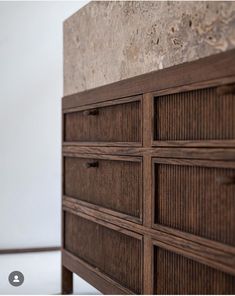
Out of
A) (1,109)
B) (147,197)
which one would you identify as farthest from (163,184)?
(1,109)

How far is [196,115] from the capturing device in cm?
122

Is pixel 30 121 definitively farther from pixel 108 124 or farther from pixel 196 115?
pixel 196 115

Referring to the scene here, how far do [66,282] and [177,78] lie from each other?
1.20m

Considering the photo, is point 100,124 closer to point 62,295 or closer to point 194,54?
point 194,54

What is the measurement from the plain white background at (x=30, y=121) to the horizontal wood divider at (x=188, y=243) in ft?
4.63

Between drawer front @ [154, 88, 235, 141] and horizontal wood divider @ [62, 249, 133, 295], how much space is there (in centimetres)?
55

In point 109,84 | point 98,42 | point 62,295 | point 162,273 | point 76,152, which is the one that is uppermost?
point 98,42

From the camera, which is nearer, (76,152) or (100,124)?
(100,124)

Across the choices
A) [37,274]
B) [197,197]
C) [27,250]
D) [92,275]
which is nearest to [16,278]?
[37,274]

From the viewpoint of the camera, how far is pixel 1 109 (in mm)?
3021

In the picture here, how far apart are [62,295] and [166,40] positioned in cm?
117

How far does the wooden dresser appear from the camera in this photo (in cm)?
113

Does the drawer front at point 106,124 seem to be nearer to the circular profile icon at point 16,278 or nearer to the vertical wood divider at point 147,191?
the vertical wood divider at point 147,191

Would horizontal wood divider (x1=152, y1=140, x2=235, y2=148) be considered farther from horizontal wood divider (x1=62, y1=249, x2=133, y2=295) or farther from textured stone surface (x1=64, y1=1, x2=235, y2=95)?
horizontal wood divider (x1=62, y1=249, x2=133, y2=295)
